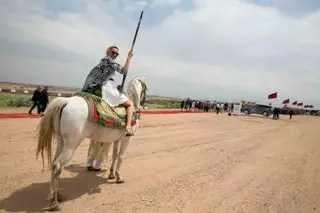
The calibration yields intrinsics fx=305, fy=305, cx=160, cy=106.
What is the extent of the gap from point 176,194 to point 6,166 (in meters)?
4.19

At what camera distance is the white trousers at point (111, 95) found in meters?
6.30

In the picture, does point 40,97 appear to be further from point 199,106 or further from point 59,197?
point 199,106

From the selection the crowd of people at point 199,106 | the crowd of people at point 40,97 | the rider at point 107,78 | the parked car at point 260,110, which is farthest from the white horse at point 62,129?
the parked car at point 260,110

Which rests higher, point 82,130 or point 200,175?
point 82,130

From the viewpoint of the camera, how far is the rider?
6254mm

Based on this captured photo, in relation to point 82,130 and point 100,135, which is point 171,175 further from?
point 82,130

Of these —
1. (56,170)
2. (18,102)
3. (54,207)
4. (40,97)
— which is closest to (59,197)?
(54,207)

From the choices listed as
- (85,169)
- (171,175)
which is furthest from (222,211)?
(85,169)

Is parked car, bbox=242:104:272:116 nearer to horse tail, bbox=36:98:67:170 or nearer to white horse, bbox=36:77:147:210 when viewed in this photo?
white horse, bbox=36:77:147:210

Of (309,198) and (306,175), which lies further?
(306,175)

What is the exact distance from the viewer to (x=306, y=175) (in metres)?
9.00

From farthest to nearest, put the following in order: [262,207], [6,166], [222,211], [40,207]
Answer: [6,166] → [262,207] → [222,211] → [40,207]

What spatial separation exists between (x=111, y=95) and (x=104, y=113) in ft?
1.90

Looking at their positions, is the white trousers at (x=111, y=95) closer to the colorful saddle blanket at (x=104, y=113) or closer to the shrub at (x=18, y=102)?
the colorful saddle blanket at (x=104, y=113)
